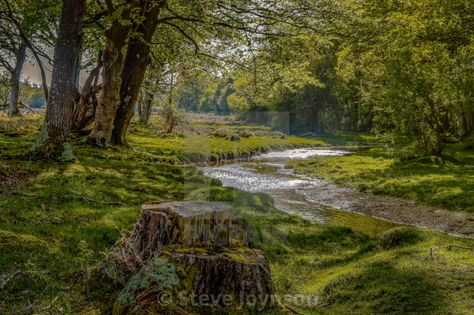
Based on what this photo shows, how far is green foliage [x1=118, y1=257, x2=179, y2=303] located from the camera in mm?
4480

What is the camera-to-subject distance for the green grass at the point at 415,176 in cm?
1836

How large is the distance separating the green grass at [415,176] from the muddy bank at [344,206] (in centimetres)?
84

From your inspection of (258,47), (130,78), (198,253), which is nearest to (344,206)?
(258,47)

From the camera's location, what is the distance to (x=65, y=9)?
1404 cm

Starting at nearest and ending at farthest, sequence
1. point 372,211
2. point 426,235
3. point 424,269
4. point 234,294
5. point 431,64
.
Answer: point 234,294
point 424,269
point 426,235
point 372,211
point 431,64

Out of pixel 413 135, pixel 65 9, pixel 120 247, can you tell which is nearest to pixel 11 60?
pixel 65 9

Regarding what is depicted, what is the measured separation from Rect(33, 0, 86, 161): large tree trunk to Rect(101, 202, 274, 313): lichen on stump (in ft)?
30.9

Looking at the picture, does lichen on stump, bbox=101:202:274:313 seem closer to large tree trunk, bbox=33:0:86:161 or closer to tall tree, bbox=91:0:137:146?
large tree trunk, bbox=33:0:86:161

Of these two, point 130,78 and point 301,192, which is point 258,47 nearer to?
point 130,78

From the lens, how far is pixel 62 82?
14.0 metres

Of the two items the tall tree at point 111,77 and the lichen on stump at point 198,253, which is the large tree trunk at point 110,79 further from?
the lichen on stump at point 198,253

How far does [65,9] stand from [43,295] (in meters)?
11.7

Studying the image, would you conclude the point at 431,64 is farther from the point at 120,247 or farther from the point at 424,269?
the point at 120,247

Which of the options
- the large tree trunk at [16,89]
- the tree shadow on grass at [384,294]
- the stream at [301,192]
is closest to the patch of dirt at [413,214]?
the stream at [301,192]
